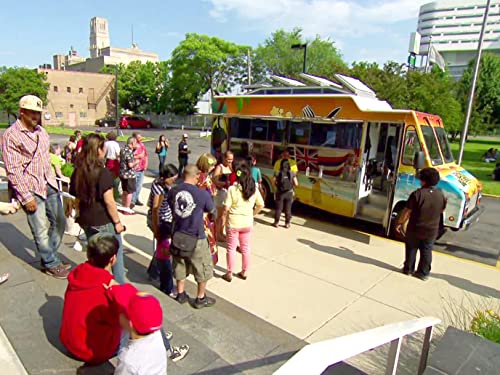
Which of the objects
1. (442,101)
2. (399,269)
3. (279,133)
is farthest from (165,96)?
(399,269)

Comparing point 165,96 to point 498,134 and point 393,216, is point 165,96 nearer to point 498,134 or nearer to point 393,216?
point 393,216

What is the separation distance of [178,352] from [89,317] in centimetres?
82

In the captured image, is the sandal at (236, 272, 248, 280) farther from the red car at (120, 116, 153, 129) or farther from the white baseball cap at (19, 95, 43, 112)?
the red car at (120, 116, 153, 129)

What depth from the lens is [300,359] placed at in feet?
4.52

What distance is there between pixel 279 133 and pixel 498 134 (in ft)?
169

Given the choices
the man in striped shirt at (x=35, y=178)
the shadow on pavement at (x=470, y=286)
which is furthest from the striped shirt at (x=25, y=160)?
the shadow on pavement at (x=470, y=286)

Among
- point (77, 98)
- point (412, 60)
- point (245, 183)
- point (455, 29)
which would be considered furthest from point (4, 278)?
point (455, 29)

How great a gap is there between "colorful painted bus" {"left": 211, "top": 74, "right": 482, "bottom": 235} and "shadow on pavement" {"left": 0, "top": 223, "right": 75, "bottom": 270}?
4.51 meters

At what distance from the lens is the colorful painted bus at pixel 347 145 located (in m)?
6.20

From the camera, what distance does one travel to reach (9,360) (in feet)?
7.84

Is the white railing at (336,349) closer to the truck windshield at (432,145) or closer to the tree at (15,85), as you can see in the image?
the truck windshield at (432,145)

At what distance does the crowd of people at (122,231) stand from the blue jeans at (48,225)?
1 centimetres

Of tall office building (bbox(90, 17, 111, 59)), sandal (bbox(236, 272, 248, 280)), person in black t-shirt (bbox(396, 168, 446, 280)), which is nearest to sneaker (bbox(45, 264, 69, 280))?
sandal (bbox(236, 272, 248, 280))

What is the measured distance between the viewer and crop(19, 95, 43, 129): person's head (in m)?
3.15
